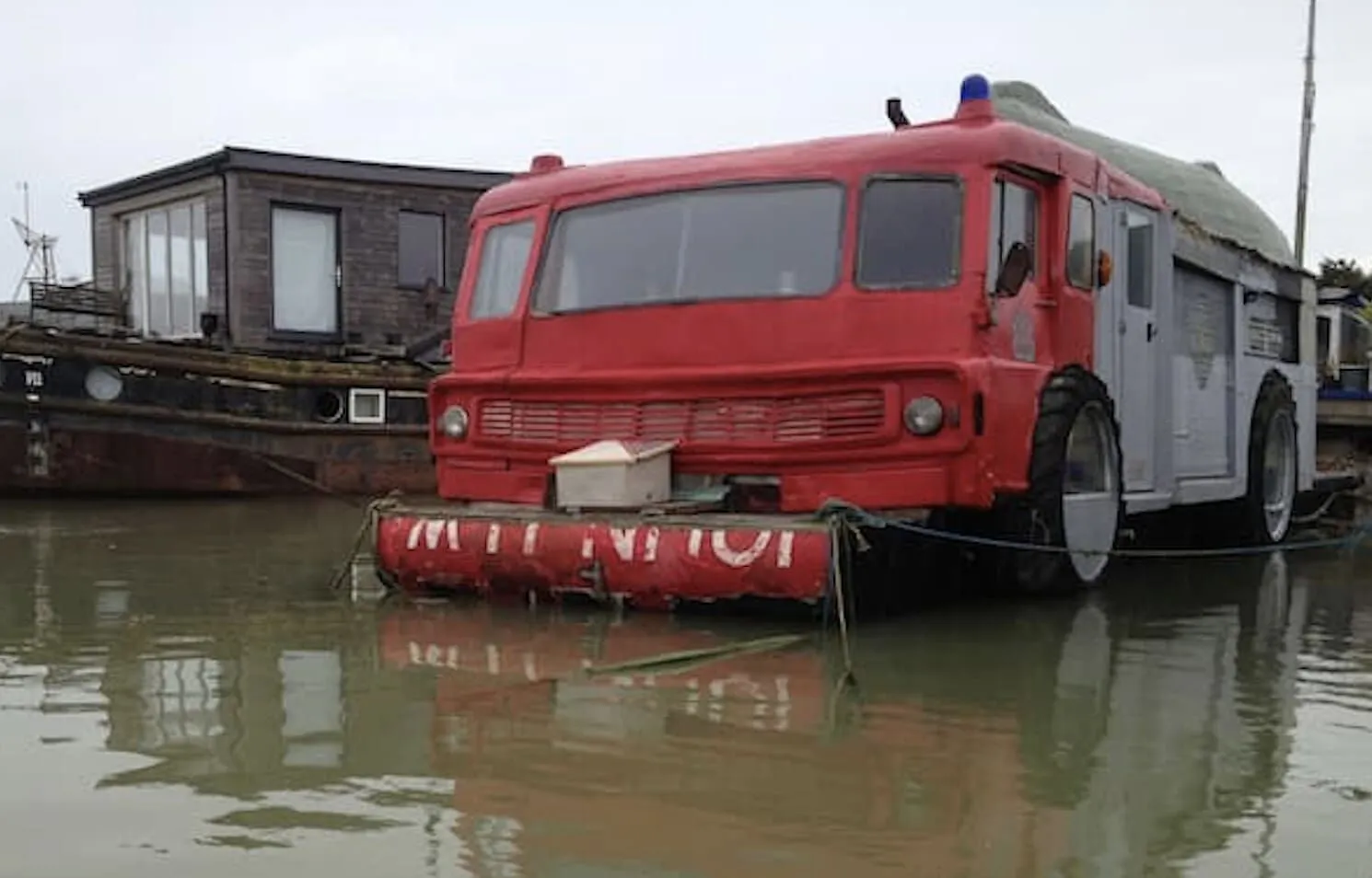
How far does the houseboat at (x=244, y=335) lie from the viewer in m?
13.5

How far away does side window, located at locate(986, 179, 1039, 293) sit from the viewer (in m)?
6.27

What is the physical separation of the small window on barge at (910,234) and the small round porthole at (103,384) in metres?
9.50

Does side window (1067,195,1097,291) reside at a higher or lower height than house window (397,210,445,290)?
lower

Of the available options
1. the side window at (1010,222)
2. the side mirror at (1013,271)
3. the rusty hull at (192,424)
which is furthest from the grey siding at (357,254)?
the side mirror at (1013,271)

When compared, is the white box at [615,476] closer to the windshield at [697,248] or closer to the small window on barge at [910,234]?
the windshield at [697,248]

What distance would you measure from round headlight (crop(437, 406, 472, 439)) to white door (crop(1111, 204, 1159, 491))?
333cm

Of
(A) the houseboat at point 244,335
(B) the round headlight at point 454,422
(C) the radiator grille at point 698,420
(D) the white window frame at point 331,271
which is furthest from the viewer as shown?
(D) the white window frame at point 331,271

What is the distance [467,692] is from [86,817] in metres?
1.57

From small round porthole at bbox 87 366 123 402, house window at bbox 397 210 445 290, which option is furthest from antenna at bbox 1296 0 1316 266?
small round porthole at bbox 87 366 123 402

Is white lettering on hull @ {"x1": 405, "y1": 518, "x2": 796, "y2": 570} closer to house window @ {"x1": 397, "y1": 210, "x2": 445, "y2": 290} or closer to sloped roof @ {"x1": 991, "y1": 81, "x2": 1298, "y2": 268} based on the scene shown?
sloped roof @ {"x1": 991, "y1": 81, "x2": 1298, "y2": 268}

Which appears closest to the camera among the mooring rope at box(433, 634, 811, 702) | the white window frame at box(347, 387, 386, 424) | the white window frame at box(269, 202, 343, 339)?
the mooring rope at box(433, 634, 811, 702)

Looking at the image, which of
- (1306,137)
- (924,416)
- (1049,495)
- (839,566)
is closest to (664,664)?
(839,566)

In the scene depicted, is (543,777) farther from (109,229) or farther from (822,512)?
(109,229)

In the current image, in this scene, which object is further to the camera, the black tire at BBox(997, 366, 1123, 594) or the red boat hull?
the black tire at BBox(997, 366, 1123, 594)
